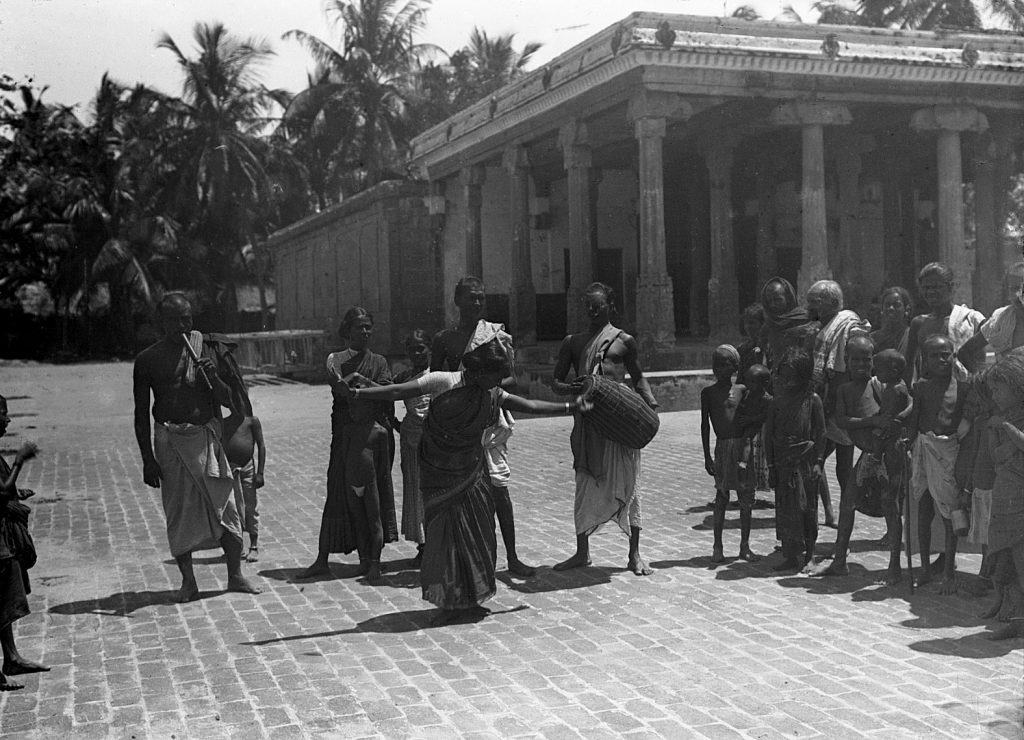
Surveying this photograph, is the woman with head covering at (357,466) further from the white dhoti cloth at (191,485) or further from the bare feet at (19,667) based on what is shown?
the bare feet at (19,667)

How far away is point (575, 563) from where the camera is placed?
667 cm

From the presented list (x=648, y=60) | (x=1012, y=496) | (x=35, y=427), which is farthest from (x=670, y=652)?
(x=35, y=427)

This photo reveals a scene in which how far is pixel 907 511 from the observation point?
5.95 meters

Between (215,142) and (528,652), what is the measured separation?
125ft

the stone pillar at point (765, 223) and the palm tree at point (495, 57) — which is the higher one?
the palm tree at point (495, 57)

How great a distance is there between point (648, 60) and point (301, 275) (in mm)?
21630

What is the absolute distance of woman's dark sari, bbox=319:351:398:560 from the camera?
658 centimetres

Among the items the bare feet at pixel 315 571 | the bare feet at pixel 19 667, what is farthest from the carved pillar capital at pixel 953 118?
the bare feet at pixel 19 667

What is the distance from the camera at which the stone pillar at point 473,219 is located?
76.9ft

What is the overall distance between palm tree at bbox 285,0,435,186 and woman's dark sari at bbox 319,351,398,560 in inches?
1232

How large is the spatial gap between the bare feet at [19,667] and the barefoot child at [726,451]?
394cm

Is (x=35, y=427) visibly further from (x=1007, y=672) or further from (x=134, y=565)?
(x=1007, y=672)

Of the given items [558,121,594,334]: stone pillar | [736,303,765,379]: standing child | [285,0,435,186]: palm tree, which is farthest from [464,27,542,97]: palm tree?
[736,303,765,379]: standing child

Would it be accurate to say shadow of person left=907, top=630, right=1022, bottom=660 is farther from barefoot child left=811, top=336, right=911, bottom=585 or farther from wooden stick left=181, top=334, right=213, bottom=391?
wooden stick left=181, top=334, right=213, bottom=391
